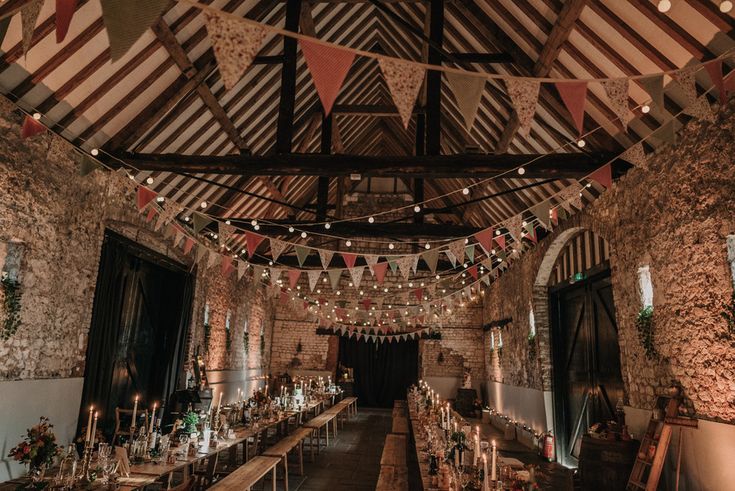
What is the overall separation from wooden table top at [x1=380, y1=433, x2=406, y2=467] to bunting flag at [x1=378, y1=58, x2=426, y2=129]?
345cm

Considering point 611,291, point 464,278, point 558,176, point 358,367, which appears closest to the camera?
point 558,176

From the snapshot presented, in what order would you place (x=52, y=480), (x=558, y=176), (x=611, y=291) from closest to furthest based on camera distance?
(x=52, y=480), (x=558, y=176), (x=611, y=291)

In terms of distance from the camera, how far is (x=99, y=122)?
5.54 meters

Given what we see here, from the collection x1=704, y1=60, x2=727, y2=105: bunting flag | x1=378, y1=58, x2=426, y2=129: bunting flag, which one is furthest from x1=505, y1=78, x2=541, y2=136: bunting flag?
x1=704, y1=60, x2=727, y2=105: bunting flag

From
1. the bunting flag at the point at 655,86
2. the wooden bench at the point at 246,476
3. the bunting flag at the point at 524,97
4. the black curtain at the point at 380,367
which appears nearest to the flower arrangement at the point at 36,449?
the wooden bench at the point at 246,476

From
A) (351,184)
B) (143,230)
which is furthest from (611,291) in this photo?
(351,184)

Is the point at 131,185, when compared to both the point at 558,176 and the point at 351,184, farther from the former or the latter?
the point at 351,184

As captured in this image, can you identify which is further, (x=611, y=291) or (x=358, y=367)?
(x=358, y=367)

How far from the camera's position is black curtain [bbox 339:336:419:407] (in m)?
15.3

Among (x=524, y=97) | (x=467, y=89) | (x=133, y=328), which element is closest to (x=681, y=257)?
(x=524, y=97)

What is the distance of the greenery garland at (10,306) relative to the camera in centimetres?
460

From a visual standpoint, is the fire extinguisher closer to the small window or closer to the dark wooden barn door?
the dark wooden barn door

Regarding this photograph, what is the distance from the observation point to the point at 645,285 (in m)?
5.21

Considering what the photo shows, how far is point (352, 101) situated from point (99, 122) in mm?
5479
